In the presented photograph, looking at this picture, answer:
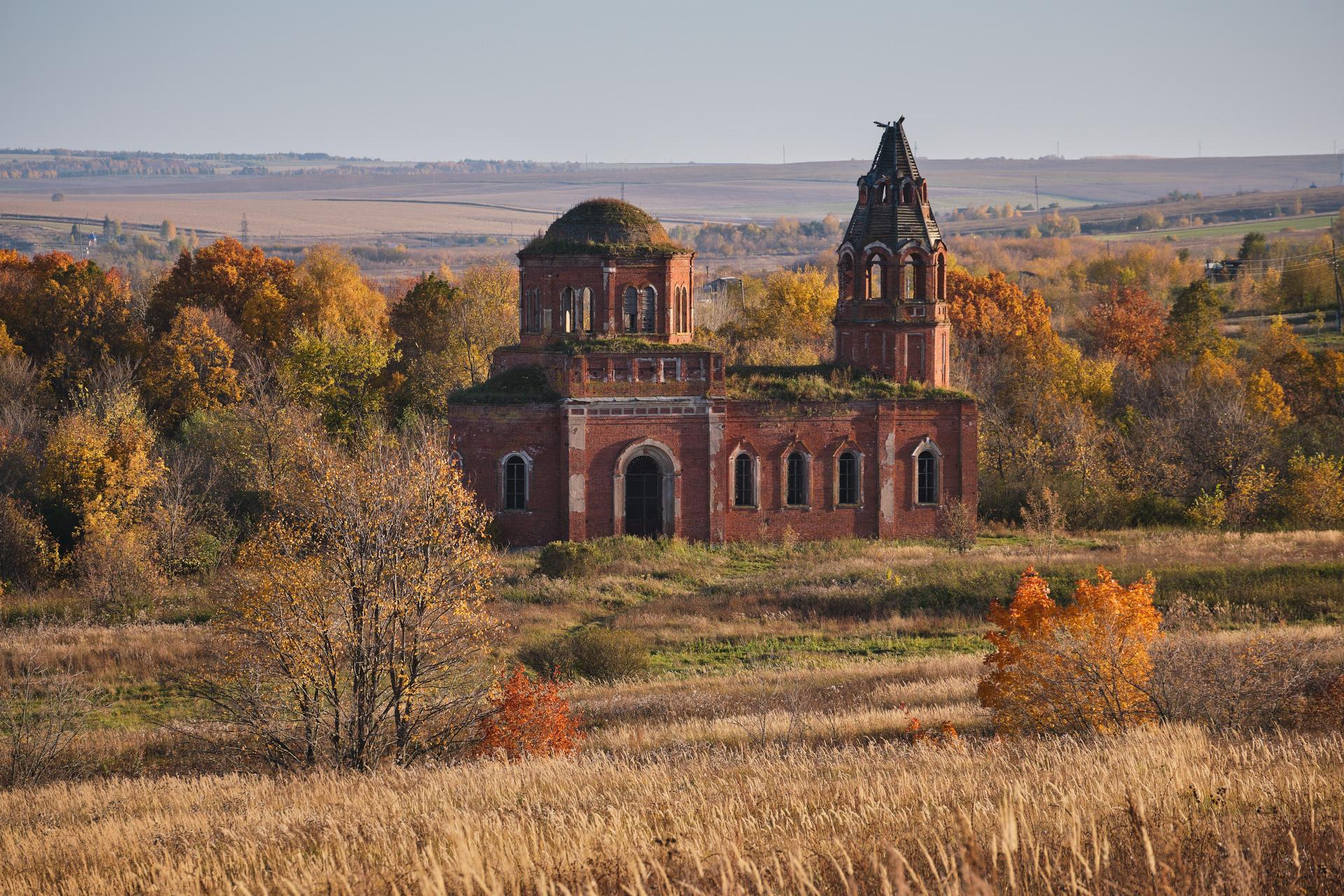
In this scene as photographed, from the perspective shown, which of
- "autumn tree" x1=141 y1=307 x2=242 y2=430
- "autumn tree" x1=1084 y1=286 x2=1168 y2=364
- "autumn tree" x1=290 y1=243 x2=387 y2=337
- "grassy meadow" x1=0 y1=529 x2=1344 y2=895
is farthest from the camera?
"autumn tree" x1=1084 y1=286 x2=1168 y2=364

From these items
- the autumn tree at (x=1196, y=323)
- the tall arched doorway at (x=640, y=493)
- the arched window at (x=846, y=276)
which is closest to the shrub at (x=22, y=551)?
the tall arched doorway at (x=640, y=493)

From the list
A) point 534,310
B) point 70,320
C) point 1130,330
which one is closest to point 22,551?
point 534,310

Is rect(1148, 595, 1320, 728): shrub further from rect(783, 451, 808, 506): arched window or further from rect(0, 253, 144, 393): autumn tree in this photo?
rect(0, 253, 144, 393): autumn tree

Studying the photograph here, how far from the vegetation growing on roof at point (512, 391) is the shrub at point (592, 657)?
10.4m

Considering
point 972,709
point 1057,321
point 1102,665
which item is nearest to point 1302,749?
point 1102,665

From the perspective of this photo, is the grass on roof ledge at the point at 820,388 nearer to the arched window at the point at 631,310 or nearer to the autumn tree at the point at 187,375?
the arched window at the point at 631,310

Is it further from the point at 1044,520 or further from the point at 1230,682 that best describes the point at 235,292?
the point at 1230,682

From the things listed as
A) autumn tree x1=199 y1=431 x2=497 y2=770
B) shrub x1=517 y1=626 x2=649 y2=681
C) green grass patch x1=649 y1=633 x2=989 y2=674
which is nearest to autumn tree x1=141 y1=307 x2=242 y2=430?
shrub x1=517 y1=626 x2=649 y2=681

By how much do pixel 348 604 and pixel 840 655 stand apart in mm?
12577

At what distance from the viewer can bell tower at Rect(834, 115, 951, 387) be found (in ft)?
131

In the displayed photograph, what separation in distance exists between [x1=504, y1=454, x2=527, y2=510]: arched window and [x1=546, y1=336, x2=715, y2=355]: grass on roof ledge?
3.19 m

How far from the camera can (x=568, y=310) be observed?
40.8 meters

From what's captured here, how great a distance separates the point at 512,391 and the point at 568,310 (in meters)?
3.74

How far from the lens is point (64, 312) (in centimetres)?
5831
